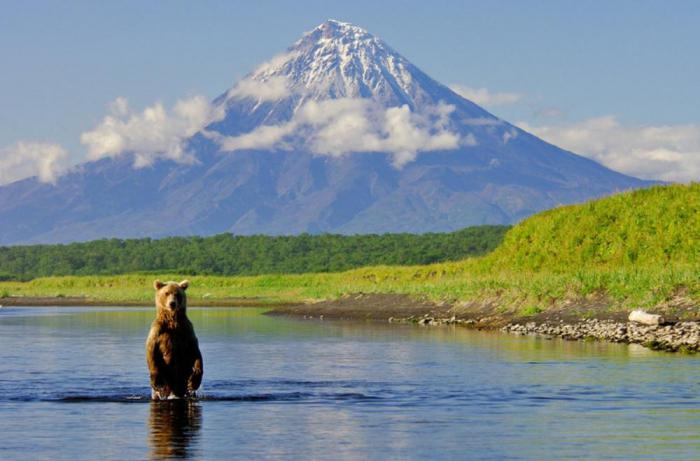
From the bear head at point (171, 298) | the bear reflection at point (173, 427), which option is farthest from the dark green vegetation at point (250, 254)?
the bear head at point (171, 298)

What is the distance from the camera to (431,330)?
48594 millimetres

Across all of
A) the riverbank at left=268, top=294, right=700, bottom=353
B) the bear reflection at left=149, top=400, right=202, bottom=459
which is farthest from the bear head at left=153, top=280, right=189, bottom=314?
the riverbank at left=268, top=294, right=700, bottom=353

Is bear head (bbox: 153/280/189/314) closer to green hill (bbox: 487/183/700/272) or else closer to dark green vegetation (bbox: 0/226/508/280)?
green hill (bbox: 487/183/700/272)

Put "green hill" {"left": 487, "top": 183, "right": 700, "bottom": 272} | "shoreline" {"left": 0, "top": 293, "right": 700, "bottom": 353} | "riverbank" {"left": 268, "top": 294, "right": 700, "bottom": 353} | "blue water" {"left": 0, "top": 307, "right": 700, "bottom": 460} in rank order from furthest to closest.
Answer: "green hill" {"left": 487, "top": 183, "right": 700, "bottom": 272} < "shoreline" {"left": 0, "top": 293, "right": 700, "bottom": 353} < "riverbank" {"left": 268, "top": 294, "right": 700, "bottom": 353} < "blue water" {"left": 0, "top": 307, "right": 700, "bottom": 460}

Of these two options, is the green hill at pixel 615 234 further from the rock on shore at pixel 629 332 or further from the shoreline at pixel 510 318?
the rock on shore at pixel 629 332

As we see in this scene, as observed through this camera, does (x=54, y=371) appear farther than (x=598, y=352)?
No

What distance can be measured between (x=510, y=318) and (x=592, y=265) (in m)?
11.2

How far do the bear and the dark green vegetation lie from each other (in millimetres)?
130682

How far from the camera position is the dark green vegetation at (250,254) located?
164m

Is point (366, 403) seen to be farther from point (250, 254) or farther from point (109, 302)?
point (250, 254)

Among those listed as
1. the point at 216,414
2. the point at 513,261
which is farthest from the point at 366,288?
the point at 216,414

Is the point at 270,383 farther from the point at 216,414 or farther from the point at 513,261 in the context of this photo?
the point at 513,261

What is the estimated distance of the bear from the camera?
23578 mm

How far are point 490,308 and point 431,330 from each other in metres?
5.80
